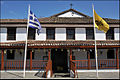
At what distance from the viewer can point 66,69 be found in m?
14.6


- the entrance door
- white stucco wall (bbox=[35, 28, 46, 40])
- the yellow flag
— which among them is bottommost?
the entrance door

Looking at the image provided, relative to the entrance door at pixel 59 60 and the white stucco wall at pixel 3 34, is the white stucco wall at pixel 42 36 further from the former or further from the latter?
the white stucco wall at pixel 3 34

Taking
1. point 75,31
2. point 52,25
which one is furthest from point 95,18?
point 52,25

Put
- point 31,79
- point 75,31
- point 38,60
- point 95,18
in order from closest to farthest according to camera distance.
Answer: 1. point 31,79
2. point 95,18
3. point 38,60
4. point 75,31

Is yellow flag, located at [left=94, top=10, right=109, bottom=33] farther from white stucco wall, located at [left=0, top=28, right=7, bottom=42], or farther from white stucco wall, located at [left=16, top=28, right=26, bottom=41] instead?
white stucco wall, located at [left=0, top=28, right=7, bottom=42]

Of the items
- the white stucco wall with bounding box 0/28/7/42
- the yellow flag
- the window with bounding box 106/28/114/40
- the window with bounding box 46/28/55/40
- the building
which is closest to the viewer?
the yellow flag

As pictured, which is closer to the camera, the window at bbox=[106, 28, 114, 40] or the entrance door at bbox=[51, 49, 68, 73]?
the entrance door at bbox=[51, 49, 68, 73]

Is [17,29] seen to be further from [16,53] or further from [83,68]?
[83,68]

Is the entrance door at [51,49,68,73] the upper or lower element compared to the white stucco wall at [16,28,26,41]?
lower

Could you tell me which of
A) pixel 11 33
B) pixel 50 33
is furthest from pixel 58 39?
pixel 11 33

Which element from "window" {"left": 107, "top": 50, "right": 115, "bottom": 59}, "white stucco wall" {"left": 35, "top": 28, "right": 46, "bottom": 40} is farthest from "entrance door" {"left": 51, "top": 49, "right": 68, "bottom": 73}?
"window" {"left": 107, "top": 50, "right": 115, "bottom": 59}

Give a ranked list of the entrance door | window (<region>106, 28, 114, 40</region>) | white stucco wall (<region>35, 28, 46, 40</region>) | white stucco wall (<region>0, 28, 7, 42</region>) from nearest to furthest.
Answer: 1. the entrance door
2. white stucco wall (<region>0, 28, 7, 42</region>)
3. white stucco wall (<region>35, 28, 46, 40</region>)
4. window (<region>106, 28, 114, 40</region>)

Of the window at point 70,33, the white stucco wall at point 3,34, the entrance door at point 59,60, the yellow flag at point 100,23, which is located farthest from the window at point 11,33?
the yellow flag at point 100,23

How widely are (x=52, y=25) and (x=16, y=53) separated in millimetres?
5412
